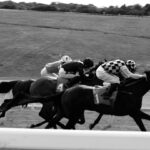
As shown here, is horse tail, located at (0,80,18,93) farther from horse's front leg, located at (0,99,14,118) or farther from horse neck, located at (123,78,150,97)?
horse neck, located at (123,78,150,97)

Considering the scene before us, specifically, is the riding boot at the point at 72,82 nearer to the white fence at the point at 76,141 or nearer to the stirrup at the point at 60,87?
the stirrup at the point at 60,87

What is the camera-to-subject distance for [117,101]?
7055mm

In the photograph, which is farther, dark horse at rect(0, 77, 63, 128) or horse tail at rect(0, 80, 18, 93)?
horse tail at rect(0, 80, 18, 93)

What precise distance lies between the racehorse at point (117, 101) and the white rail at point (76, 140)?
540 centimetres

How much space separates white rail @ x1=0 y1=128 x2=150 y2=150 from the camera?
152 cm

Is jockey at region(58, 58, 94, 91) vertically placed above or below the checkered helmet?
below

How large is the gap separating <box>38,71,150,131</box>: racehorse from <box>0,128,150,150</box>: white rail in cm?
540

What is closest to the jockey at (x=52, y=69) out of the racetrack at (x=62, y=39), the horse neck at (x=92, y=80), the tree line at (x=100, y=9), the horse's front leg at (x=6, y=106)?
the horse neck at (x=92, y=80)

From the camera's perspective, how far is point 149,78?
7184 millimetres

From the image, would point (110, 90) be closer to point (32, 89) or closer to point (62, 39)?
point (32, 89)

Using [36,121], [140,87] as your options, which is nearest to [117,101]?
[140,87]

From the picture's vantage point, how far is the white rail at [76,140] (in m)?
1.52

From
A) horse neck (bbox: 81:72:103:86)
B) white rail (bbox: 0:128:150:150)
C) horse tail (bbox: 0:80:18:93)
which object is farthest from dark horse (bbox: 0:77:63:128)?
white rail (bbox: 0:128:150:150)

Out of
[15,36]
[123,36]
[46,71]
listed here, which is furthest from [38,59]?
[46,71]
